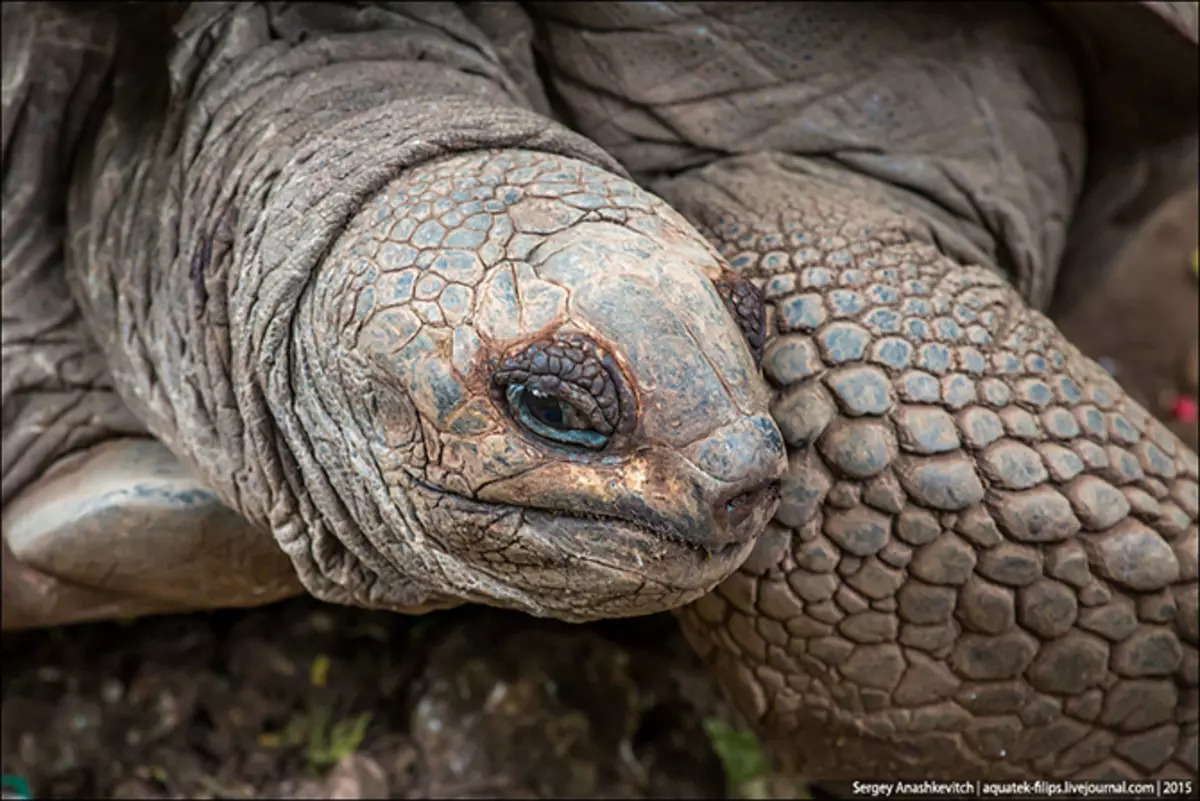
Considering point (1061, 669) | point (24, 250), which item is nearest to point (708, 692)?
point (1061, 669)

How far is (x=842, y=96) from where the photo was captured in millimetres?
2176

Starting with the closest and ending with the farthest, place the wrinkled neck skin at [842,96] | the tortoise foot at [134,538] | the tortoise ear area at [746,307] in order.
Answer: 1. the tortoise ear area at [746,307]
2. the tortoise foot at [134,538]
3. the wrinkled neck skin at [842,96]

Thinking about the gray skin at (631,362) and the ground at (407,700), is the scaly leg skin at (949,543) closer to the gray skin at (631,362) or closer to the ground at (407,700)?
the gray skin at (631,362)

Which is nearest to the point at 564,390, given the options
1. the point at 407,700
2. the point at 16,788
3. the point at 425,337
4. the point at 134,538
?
the point at 425,337

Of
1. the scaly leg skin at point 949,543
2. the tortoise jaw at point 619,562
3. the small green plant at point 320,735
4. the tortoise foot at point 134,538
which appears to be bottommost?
the small green plant at point 320,735

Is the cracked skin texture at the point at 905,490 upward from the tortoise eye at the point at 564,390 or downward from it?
downward

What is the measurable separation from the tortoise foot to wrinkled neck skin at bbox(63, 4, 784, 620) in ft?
0.32

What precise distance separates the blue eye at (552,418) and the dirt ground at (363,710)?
116 cm

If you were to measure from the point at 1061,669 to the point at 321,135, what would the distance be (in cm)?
131

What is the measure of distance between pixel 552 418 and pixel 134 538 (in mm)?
1036

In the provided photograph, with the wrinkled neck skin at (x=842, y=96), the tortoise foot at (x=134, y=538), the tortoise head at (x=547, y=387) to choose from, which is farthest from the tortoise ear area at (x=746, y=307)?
the tortoise foot at (x=134, y=538)

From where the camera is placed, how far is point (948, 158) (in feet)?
7.30

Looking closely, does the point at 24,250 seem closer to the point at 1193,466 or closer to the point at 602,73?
the point at 602,73

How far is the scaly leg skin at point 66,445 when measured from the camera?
1.93 metres
